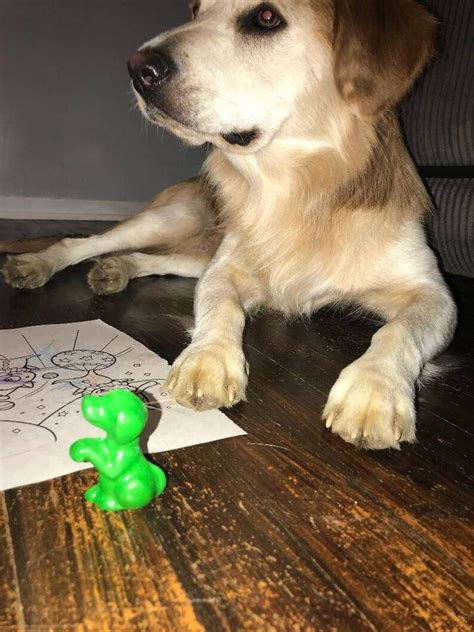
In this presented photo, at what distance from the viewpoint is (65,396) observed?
116cm

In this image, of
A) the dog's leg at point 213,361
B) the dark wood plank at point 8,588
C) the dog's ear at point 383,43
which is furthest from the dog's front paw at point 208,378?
the dog's ear at point 383,43

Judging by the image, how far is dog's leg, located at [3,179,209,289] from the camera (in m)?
2.51

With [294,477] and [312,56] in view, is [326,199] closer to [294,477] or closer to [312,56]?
[312,56]

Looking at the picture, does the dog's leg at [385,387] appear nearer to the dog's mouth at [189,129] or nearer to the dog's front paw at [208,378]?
the dog's front paw at [208,378]

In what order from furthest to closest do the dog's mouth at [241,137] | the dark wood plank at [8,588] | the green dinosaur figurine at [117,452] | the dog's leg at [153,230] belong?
the dog's leg at [153,230]
the dog's mouth at [241,137]
the green dinosaur figurine at [117,452]
the dark wood plank at [8,588]

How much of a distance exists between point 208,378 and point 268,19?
0.98m

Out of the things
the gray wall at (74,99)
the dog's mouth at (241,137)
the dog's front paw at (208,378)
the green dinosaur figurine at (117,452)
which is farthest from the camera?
the gray wall at (74,99)

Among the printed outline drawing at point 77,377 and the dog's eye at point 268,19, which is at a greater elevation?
the dog's eye at point 268,19

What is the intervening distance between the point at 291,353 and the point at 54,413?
70cm

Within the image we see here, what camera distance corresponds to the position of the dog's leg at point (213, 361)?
115 centimetres

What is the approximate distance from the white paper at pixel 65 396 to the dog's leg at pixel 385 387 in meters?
0.20

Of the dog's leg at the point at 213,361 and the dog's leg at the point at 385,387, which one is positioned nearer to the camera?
the dog's leg at the point at 385,387

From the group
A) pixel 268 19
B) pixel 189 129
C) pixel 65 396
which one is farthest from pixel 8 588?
pixel 268 19

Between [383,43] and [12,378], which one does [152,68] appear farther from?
[12,378]
